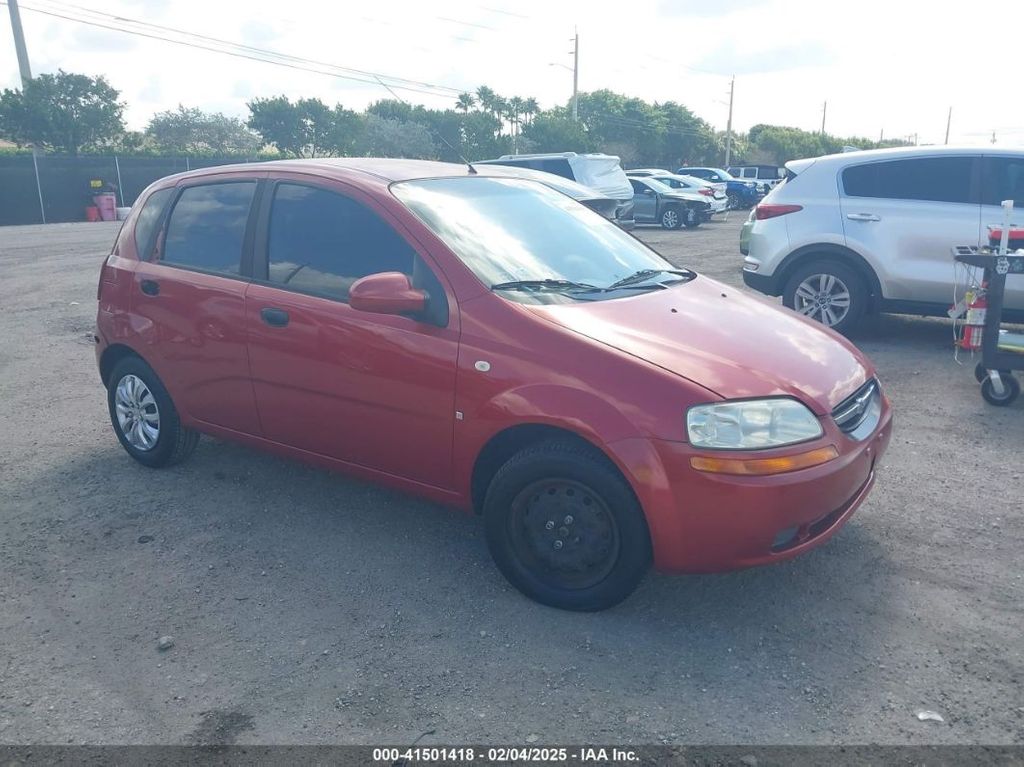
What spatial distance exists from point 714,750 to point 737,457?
999 mm

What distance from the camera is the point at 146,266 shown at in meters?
5.02

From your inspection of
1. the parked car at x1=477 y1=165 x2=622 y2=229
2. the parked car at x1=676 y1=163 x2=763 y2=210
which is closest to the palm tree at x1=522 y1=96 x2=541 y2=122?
the parked car at x1=676 y1=163 x2=763 y2=210

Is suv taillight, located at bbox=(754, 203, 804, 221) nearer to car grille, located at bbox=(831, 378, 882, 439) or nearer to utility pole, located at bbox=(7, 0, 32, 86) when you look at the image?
car grille, located at bbox=(831, 378, 882, 439)

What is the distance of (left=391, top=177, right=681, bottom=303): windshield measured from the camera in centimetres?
386

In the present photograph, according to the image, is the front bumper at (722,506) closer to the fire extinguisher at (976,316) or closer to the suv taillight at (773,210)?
the fire extinguisher at (976,316)

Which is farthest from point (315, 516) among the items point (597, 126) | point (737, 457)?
point (597, 126)

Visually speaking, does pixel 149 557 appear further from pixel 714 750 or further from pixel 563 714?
pixel 714 750

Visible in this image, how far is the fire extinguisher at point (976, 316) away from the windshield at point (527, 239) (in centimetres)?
277

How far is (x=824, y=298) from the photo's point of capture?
8.32 m

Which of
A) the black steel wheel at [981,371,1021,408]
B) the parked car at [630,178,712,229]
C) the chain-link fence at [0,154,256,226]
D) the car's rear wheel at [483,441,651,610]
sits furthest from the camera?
the chain-link fence at [0,154,256,226]

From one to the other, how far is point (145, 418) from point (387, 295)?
240 centimetres

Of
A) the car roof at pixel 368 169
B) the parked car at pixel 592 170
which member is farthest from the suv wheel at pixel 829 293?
the parked car at pixel 592 170

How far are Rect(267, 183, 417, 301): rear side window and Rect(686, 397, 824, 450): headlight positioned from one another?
148 cm

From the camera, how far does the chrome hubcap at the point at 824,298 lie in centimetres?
823
